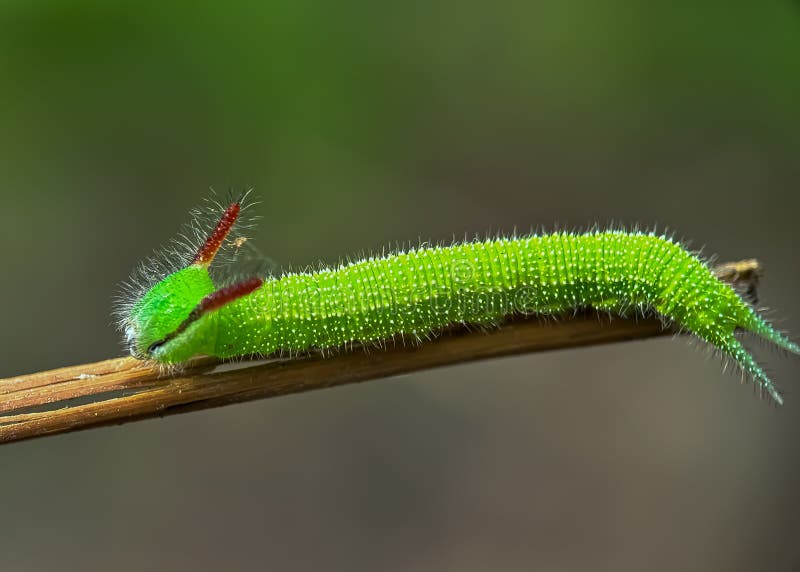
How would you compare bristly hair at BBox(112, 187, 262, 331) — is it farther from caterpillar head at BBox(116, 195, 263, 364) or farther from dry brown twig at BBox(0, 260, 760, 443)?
dry brown twig at BBox(0, 260, 760, 443)

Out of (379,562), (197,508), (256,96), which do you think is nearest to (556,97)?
(256,96)

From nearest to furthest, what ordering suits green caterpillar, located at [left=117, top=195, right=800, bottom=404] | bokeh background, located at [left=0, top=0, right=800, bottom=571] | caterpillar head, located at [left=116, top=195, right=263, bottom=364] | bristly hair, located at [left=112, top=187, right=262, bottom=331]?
caterpillar head, located at [left=116, top=195, right=263, bottom=364] → green caterpillar, located at [left=117, top=195, right=800, bottom=404] → bristly hair, located at [left=112, top=187, right=262, bottom=331] → bokeh background, located at [left=0, top=0, right=800, bottom=571]

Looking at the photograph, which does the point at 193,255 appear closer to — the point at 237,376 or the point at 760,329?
the point at 237,376

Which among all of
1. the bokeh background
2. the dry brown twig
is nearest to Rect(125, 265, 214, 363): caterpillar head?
the dry brown twig

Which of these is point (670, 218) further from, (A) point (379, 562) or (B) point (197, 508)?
(B) point (197, 508)

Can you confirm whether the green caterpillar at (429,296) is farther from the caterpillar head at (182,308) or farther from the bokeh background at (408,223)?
the bokeh background at (408,223)

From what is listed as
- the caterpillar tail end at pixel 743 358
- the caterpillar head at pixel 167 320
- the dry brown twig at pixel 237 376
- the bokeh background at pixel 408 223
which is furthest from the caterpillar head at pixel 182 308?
the bokeh background at pixel 408 223
